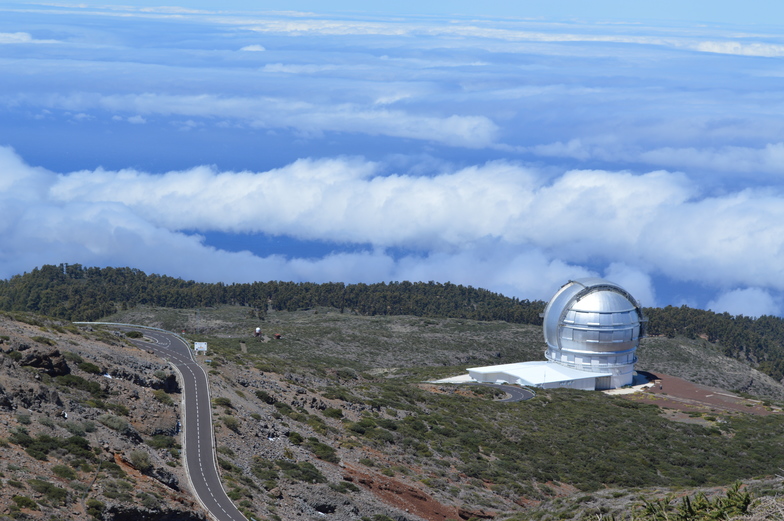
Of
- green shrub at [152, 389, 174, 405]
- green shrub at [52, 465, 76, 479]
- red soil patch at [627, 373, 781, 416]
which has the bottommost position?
red soil patch at [627, 373, 781, 416]

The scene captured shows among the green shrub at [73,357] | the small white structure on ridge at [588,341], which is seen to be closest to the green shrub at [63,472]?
the green shrub at [73,357]

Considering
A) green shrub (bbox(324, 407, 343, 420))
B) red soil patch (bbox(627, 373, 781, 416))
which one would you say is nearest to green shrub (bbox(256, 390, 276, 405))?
green shrub (bbox(324, 407, 343, 420))

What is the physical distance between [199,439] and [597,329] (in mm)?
40383

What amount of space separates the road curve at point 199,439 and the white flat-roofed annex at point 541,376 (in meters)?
26.0

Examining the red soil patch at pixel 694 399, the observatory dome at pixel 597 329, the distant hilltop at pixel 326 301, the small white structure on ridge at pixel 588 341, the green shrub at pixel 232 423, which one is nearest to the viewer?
the green shrub at pixel 232 423

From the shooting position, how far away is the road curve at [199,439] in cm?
2645

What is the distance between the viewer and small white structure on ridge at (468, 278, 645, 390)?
209 ft

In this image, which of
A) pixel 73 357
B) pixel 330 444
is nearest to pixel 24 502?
pixel 73 357

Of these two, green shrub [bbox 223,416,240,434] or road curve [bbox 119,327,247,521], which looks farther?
green shrub [bbox 223,416,240,434]

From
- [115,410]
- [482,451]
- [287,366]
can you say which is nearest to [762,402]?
[482,451]

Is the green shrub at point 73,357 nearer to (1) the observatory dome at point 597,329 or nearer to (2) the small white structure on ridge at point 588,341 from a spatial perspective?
(2) the small white structure on ridge at point 588,341

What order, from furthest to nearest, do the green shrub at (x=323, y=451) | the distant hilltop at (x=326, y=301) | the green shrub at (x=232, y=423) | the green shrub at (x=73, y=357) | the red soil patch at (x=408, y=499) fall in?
1. the distant hilltop at (x=326, y=301)
2. the green shrub at (x=73, y=357)
3. the green shrub at (x=323, y=451)
4. the green shrub at (x=232, y=423)
5. the red soil patch at (x=408, y=499)

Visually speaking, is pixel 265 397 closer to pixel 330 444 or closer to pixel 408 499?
pixel 330 444

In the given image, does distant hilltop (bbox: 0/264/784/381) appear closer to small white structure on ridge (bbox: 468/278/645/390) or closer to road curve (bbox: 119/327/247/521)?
small white structure on ridge (bbox: 468/278/645/390)
